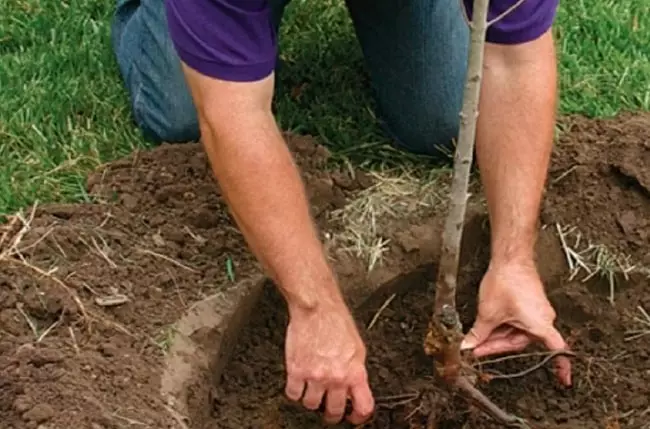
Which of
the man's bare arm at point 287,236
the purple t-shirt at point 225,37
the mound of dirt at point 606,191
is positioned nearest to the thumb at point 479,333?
the man's bare arm at point 287,236

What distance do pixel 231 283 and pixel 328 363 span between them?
1.27ft

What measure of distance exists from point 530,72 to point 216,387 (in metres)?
0.74

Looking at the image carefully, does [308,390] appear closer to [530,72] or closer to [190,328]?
[190,328]

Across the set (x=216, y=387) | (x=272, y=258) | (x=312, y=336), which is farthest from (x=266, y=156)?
(x=216, y=387)

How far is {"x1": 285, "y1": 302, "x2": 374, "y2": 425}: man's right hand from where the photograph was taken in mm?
1852

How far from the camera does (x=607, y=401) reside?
85.2 inches

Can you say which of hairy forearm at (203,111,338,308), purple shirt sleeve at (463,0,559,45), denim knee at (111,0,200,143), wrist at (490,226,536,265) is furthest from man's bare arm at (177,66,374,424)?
denim knee at (111,0,200,143)

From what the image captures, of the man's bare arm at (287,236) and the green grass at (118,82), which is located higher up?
the man's bare arm at (287,236)

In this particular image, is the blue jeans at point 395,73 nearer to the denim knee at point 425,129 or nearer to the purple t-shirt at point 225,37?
the denim knee at point 425,129

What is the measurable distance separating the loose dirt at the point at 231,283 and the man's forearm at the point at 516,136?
9.3 inches

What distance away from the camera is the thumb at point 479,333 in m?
2.02

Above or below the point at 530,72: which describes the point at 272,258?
below

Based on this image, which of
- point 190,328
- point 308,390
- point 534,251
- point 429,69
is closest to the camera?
point 308,390

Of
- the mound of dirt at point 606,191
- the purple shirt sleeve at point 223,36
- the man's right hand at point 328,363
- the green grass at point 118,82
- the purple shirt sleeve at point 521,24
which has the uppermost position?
the purple shirt sleeve at point 223,36
